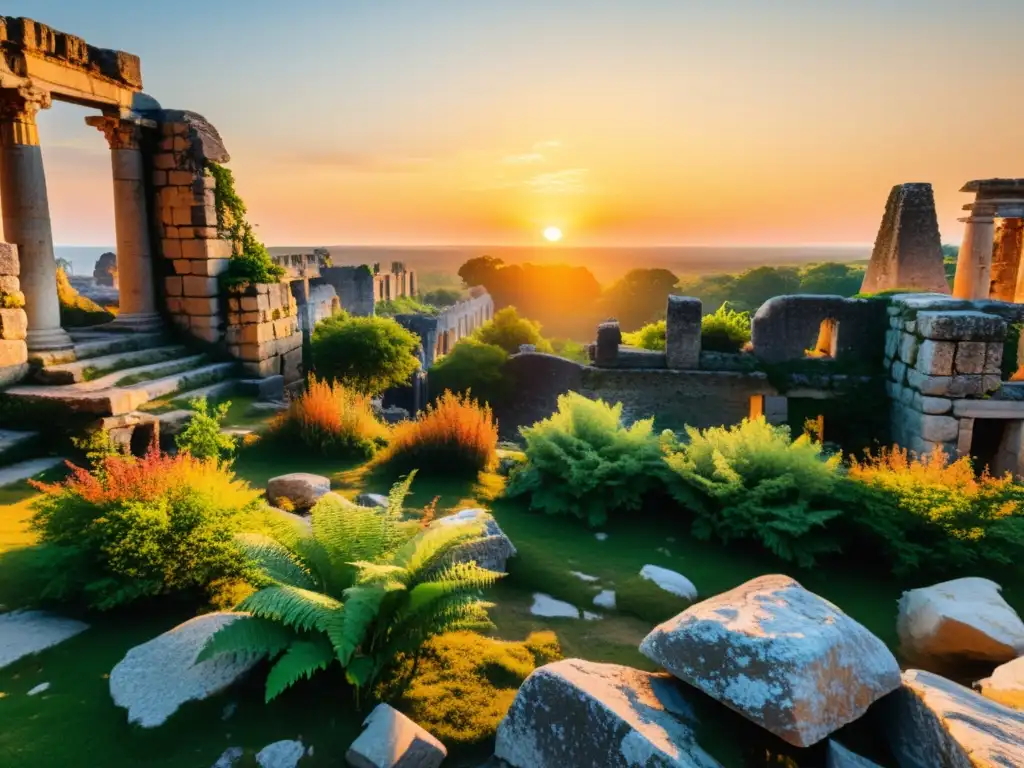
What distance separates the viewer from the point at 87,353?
8.90 m

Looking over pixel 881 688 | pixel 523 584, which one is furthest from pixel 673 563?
pixel 881 688

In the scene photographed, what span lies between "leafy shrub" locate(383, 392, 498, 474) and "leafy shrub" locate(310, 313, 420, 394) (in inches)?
197

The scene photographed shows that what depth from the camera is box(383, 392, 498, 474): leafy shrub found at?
7.35 metres

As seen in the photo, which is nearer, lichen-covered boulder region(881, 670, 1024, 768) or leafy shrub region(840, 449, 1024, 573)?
lichen-covered boulder region(881, 670, 1024, 768)

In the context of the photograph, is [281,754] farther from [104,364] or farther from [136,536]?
[104,364]

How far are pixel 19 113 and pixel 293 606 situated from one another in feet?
27.3

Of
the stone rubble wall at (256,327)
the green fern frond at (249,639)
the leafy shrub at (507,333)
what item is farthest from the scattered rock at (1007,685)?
the leafy shrub at (507,333)

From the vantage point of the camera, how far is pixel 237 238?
11.4 meters

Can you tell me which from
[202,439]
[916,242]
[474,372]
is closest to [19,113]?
[202,439]

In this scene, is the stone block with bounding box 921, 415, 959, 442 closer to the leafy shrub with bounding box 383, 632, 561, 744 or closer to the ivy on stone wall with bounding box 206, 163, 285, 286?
the leafy shrub with bounding box 383, 632, 561, 744

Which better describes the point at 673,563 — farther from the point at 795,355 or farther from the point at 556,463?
the point at 795,355

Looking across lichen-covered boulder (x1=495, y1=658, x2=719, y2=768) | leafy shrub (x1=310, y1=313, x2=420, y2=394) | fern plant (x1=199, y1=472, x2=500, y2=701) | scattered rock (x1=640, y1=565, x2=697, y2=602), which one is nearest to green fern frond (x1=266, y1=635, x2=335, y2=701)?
fern plant (x1=199, y1=472, x2=500, y2=701)

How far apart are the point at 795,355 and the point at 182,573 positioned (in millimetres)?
13231

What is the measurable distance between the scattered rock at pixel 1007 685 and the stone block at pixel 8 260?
31.2 feet
